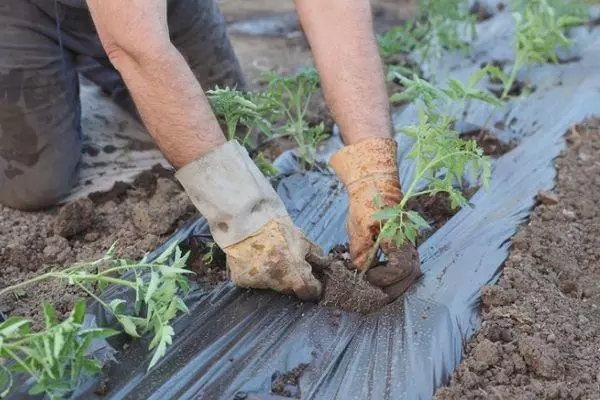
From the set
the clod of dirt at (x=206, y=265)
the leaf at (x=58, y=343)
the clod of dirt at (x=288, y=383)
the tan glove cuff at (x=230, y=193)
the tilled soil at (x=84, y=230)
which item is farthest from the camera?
the tilled soil at (x=84, y=230)

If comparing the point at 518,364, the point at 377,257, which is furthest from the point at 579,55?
the point at 518,364

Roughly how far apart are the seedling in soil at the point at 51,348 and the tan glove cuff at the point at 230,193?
1.85ft

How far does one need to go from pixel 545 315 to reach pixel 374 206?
0.56 m

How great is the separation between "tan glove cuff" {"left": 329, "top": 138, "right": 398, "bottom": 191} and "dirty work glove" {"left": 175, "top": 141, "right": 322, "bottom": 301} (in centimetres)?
27

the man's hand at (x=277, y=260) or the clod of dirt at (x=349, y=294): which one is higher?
the man's hand at (x=277, y=260)

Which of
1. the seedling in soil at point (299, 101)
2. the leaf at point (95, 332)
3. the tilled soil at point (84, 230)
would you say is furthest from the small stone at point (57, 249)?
the leaf at point (95, 332)

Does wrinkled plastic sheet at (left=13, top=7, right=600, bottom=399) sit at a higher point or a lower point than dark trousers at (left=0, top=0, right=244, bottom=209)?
lower

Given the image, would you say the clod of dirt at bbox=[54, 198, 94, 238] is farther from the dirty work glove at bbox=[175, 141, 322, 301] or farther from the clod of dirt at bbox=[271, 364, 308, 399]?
the clod of dirt at bbox=[271, 364, 308, 399]

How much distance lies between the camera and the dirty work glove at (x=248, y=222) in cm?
189

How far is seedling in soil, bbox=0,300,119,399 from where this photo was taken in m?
1.33

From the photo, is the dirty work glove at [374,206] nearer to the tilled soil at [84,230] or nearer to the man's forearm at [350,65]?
the man's forearm at [350,65]

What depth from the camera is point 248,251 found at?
1909 millimetres

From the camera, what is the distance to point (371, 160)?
6.67 ft

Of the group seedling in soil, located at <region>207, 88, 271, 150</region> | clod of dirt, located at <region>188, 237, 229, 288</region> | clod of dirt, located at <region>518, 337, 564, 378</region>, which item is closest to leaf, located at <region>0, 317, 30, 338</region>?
clod of dirt, located at <region>188, 237, 229, 288</region>
